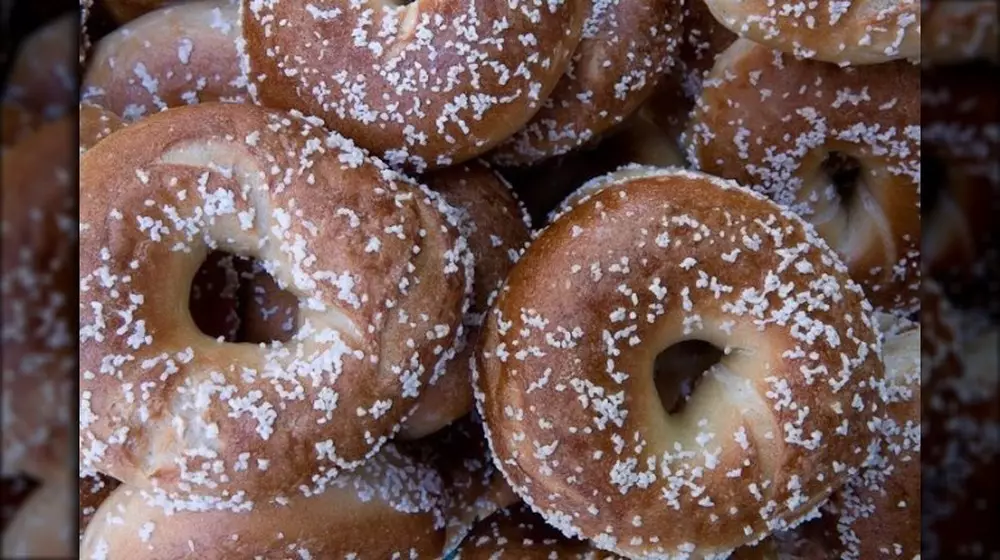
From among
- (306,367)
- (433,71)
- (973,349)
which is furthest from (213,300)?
(973,349)

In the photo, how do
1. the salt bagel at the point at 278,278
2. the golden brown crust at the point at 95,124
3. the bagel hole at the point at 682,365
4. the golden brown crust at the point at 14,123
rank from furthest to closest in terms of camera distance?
the bagel hole at the point at 682,365 < the golden brown crust at the point at 95,124 < the salt bagel at the point at 278,278 < the golden brown crust at the point at 14,123

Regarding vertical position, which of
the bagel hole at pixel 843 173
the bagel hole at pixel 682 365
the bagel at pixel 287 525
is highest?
the bagel hole at pixel 843 173

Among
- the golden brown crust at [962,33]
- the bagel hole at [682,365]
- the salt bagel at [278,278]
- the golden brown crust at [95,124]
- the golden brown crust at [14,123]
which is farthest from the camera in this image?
the bagel hole at [682,365]

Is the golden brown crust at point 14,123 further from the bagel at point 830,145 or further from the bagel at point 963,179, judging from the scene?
the bagel at point 830,145

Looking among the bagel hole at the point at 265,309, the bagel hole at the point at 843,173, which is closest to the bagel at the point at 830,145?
the bagel hole at the point at 843,173

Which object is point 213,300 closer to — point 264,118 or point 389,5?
point 264,118

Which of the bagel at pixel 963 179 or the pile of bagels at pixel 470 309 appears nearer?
the bagel at pixel 963 179

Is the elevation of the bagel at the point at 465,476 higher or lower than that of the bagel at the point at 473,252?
lower

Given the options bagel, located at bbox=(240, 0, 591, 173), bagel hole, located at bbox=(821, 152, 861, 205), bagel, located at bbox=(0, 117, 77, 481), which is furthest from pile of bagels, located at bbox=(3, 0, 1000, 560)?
bagel, located at bbox=(0, 117, 77, 481)
